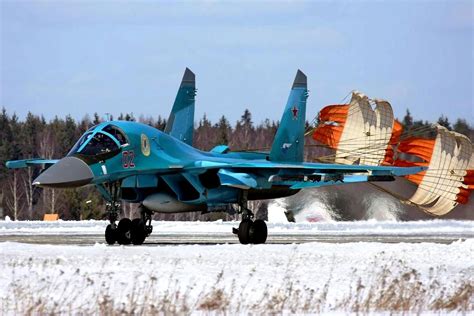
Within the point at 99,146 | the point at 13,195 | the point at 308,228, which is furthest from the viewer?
the point at 13,195

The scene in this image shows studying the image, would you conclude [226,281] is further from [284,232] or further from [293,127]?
[284,232]

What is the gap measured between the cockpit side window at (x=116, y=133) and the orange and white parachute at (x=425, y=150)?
1852 cm

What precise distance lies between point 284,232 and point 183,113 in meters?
7.14

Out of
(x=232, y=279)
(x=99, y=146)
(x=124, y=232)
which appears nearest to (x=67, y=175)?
(x=99, y=146)

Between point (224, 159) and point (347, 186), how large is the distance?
16385mm

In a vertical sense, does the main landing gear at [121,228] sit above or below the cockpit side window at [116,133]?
below

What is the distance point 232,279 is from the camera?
16.6 metres

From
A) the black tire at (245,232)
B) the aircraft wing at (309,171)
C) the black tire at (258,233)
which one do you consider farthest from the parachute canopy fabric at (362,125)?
the black tire at (245,232)

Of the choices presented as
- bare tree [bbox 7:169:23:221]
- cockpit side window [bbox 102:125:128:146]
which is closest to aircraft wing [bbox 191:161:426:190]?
cockpit side window [bbox 102:125:128:146]

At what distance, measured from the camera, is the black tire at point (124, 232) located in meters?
26.5

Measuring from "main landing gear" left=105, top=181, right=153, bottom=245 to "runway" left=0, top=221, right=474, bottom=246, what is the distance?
1.49 m

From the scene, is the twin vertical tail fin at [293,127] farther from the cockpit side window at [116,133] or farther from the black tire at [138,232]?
the cockpit side window at [116,133]

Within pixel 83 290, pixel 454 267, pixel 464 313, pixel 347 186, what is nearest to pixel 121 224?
pixel 454 267

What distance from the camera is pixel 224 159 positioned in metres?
28.7
